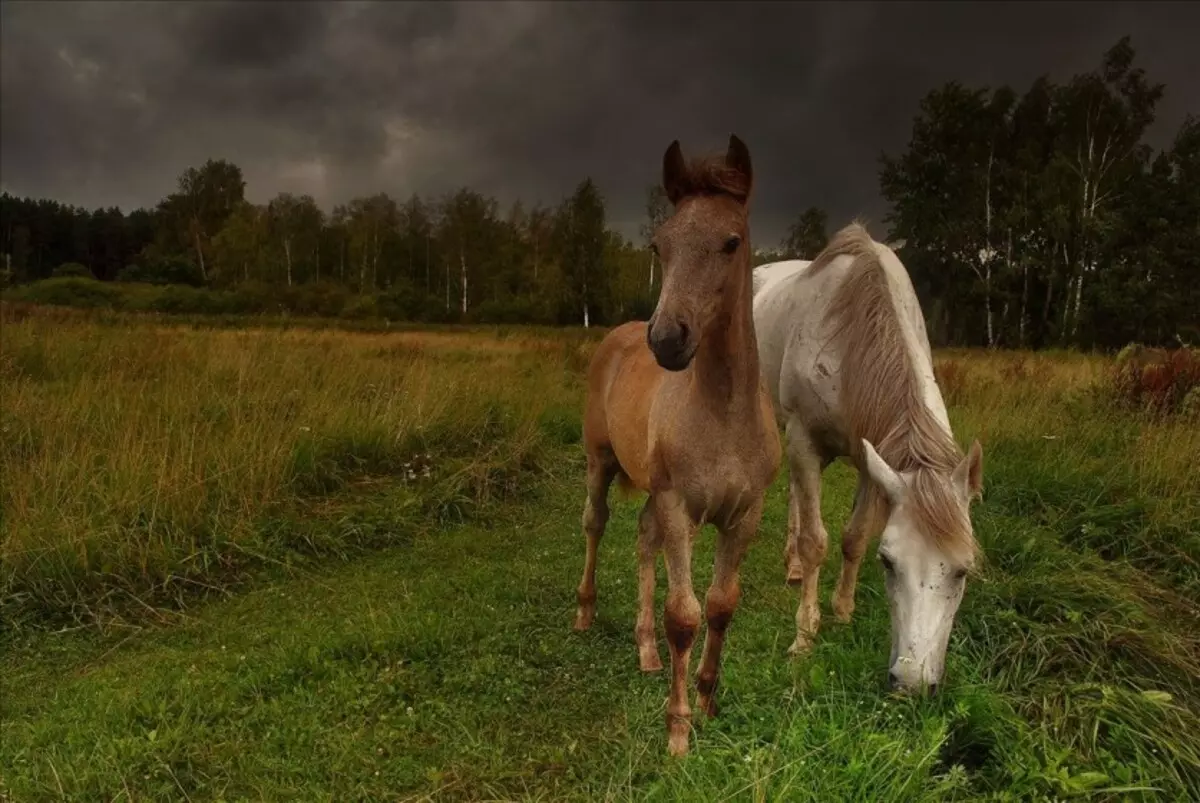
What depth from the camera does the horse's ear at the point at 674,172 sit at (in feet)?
7.31

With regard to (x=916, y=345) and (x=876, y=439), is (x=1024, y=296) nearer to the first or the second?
(x=916, y=345)

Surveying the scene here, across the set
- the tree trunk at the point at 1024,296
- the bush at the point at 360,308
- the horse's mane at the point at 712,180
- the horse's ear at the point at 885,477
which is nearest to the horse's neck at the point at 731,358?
the horse's mane at the point at 712,180

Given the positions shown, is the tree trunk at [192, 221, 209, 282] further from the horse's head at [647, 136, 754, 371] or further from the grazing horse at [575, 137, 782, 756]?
the horse's head at [647, 136, 754, 371]

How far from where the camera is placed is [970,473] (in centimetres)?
269

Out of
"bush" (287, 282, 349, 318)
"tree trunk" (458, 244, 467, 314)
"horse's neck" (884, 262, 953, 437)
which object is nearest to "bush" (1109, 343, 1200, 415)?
"horse's neck" (884, 262, 953, 437)

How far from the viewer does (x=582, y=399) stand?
9.28 m

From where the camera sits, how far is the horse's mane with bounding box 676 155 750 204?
2.21 meters

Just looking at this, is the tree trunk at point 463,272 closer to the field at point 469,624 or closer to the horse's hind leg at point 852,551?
the field at point 469,624

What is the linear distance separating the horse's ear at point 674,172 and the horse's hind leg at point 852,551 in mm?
2158

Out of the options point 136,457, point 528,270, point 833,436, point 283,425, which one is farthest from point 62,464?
point 528,270

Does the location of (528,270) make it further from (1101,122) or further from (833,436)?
(833,436)

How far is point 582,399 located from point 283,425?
14.0ft

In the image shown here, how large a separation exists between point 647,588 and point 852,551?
1231mm

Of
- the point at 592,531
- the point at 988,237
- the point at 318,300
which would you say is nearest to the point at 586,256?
the point at 318,300
